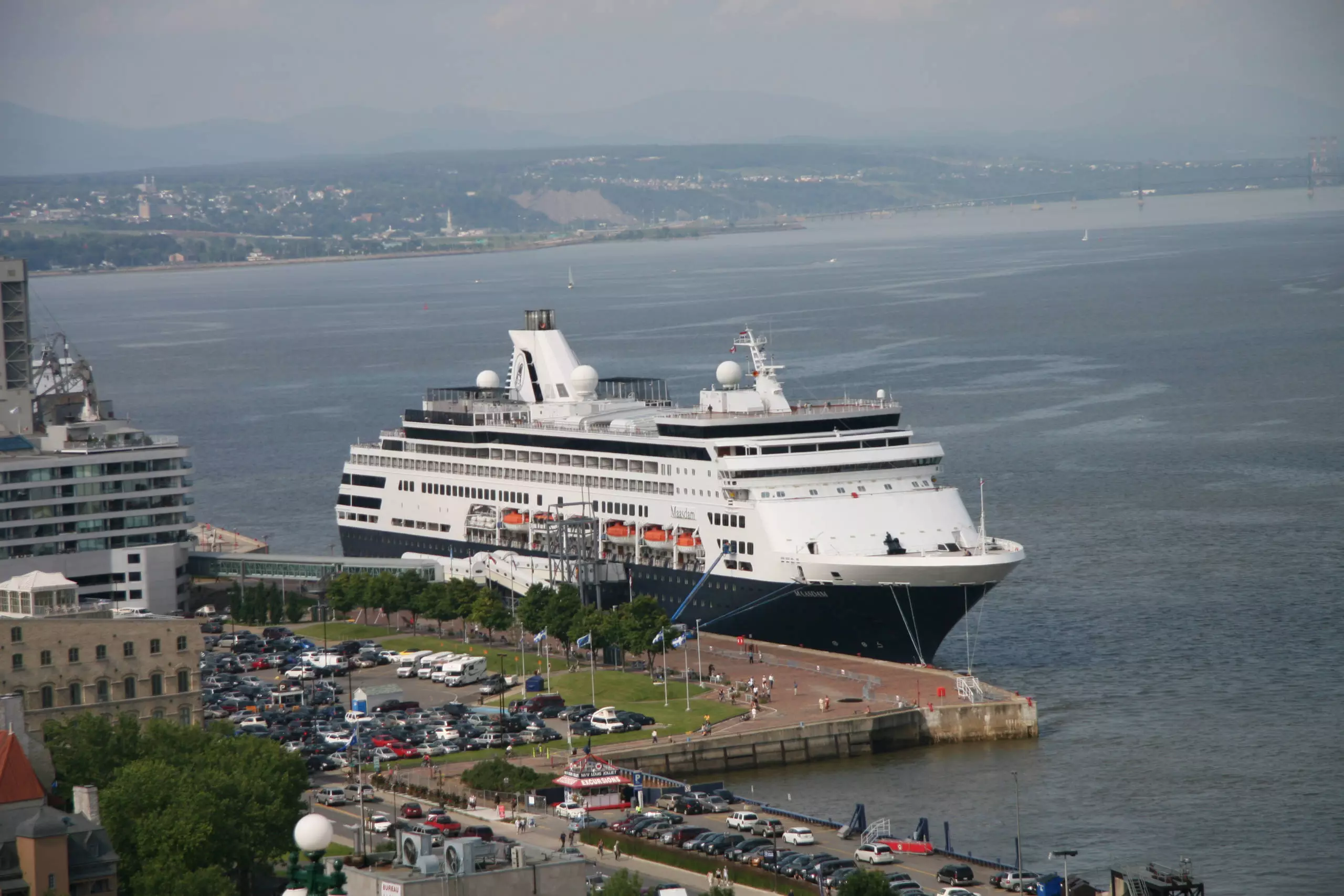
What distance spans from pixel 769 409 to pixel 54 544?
22.8 metres

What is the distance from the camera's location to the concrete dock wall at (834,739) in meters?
47.2

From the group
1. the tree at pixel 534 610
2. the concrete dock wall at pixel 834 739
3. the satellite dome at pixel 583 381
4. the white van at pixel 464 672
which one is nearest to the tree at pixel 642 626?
the tree at pixel 534 610

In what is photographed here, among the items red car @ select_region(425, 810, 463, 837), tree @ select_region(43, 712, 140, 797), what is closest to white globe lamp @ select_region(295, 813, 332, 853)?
red car @ select_region(425, 810, 463, 837)

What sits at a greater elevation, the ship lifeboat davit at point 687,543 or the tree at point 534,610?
the ship lifeboat davit at point 687,543

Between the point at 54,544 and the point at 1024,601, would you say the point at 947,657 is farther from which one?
the point at 54,544

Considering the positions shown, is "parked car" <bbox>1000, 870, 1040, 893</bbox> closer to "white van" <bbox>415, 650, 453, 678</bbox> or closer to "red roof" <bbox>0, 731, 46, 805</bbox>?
"red roof" <bbox>0, 731, 46, 805</bbox>

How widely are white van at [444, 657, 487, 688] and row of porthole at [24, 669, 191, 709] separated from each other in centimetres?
1086

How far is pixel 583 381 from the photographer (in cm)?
6950

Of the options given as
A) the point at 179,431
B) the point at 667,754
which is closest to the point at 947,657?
the point at 667,754

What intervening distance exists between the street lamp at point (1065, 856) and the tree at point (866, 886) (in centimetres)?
406

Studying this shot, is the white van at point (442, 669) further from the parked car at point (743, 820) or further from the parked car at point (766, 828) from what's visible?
the parked car at point (766, 828)

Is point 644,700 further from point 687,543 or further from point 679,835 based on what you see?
→ point 679,835

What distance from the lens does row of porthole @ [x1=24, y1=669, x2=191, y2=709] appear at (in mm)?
43094

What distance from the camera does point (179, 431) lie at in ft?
386
